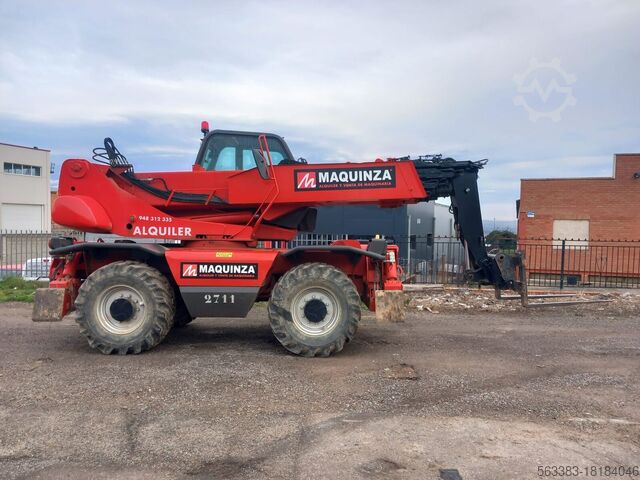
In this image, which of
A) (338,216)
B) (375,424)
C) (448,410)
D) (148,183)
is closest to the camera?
(375,424)

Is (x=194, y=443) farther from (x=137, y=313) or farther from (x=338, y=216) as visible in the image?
(x=338, y=216)

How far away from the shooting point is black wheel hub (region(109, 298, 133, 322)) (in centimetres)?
698

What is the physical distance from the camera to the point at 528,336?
8492 mm

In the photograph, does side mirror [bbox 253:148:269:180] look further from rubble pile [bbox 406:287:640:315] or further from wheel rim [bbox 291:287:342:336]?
rubble pile [bbox 406:287:640:315]

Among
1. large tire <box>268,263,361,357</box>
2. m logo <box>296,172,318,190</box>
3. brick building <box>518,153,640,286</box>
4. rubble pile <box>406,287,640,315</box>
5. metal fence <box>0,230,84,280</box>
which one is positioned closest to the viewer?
large tire <box>268,263,361,357</box>

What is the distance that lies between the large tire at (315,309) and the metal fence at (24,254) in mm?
10332

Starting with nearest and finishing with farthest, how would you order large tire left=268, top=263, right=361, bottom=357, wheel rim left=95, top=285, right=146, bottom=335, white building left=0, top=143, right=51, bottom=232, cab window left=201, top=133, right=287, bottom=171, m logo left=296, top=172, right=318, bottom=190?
large tire left=268, top=263, right=361, bottom=357 → wheel rim left=95, top=285, right=146, bottom=335 → m logo left=296, top=172, right=318, bottom=190 → cab window left=201, top=133, right=287, bottom=171 → white building left=0, top=143, right=51, bottom=232

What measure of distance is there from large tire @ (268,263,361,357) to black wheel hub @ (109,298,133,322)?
72.1 inches

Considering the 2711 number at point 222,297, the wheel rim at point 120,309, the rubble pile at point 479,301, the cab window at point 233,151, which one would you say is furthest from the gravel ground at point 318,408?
the rubble pile at point 479,301

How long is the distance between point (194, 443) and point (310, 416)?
41.8 inches

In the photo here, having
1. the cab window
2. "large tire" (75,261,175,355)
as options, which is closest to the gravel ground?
"large tire" (75,261,175,355)

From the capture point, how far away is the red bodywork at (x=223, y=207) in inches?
286

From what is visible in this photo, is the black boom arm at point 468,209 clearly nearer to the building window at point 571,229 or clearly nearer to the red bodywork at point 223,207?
the red bodywork at point 223,207

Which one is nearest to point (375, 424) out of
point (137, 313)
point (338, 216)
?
point (137, 313)
